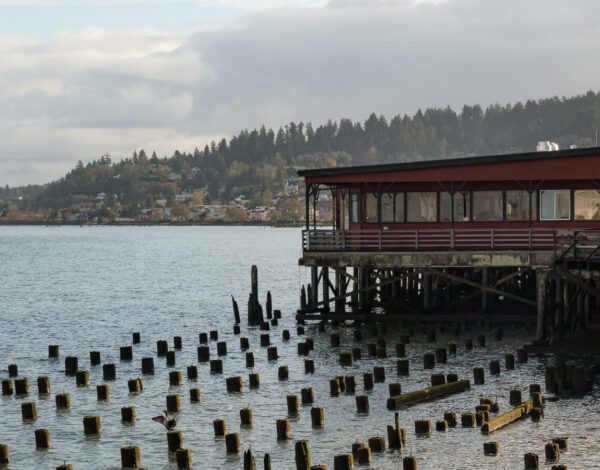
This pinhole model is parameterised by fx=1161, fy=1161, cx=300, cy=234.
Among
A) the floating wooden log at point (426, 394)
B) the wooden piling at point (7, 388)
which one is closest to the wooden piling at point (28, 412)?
the wooden piling at point (7, 388)

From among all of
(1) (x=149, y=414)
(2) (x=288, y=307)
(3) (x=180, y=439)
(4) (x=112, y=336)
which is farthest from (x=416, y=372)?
(2) (x=288, y=307)

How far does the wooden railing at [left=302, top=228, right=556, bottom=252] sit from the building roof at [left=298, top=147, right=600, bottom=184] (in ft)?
8.48

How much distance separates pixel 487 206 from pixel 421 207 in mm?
3183

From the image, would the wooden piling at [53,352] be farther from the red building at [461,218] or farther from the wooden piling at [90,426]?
the wooden piling at [90,426]

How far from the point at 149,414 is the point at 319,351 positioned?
43.9ft

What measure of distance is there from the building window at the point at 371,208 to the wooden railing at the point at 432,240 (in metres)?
1.58

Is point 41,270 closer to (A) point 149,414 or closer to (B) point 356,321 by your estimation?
(B) point 356,321

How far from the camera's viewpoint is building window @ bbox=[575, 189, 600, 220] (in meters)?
55.1

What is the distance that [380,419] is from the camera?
36.4 m

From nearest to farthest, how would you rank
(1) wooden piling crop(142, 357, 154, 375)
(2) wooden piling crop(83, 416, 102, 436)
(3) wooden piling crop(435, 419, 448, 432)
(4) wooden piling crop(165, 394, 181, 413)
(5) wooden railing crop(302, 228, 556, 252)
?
(3) wooden piling crop(435, 419, 448, 432)
(2) wooden piling crop(83, 416, 102, 436)
(4) wooden piling crop(165, 394, 181, 413)
(1) wooden piling crop(142, 357, 154, 375)
(5) wooden railing crop(302, 228, 556, 252)

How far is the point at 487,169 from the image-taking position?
54.9m

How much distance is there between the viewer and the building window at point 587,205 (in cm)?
5512

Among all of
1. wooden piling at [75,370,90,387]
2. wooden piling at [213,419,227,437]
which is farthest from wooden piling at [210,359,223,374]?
wooden piling at [213,419,227,437]

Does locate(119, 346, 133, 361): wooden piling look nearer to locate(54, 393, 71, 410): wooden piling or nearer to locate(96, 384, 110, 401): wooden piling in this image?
locate(96, 384, 110, 401): wooden piling
